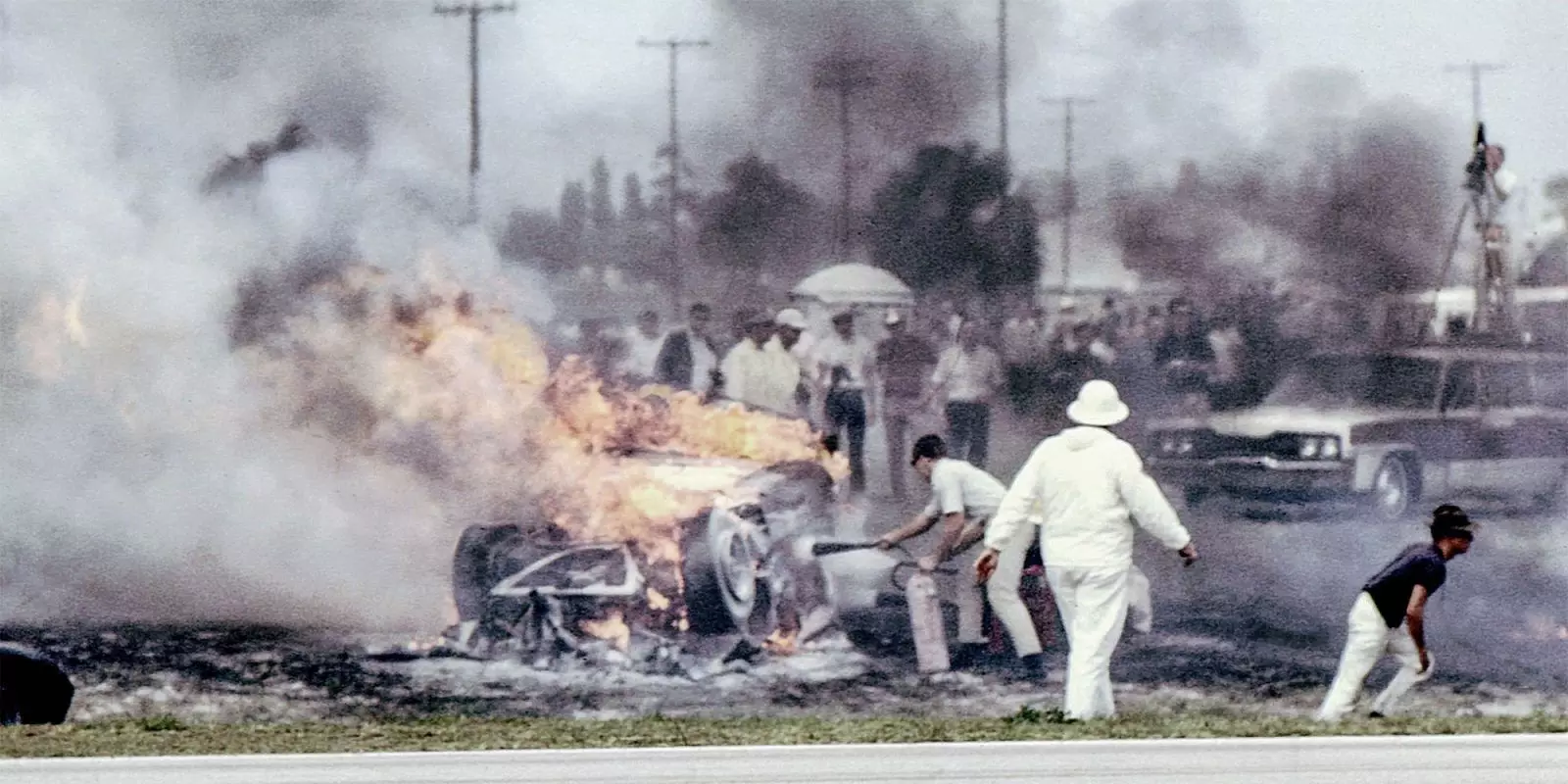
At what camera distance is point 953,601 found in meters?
11.8

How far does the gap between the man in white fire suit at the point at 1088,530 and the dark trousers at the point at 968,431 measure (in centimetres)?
46

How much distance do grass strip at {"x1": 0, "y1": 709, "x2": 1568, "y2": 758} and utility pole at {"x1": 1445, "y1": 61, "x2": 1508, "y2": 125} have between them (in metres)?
2.78

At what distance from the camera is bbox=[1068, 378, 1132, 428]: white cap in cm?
1153

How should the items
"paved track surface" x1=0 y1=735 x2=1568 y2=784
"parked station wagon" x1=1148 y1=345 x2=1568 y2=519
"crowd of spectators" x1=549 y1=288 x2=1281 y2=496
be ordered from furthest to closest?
"parked station wagon" x1=1148 y1=345 x2=1568 y2=519, "crowd of spectators" x1=549 y1=288 x2=1281 y2=496, "paved track surface" x1=0 y1=735 x2=1568 y2=784

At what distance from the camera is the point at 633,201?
11.6 metres

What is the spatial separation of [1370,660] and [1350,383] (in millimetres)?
1278

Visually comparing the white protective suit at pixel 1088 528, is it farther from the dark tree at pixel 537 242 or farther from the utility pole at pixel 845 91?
the dark tree at pixel 537 242

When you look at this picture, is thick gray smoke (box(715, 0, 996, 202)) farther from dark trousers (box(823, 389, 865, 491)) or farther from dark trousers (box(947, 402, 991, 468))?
dark trousers (box(947, 402, 991, 468))

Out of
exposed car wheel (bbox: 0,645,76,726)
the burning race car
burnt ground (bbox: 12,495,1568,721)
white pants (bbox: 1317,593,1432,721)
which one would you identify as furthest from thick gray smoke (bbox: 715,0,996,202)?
exposed car wheel (bbox: 0,645,76,726)

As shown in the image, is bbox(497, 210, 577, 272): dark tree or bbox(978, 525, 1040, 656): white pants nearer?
bbox(497, 210, 577, 272): dark tree

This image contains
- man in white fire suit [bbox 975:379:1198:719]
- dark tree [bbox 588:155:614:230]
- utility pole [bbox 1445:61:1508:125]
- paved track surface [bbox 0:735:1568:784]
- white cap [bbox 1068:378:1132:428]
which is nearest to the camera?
paved track surface [bbox 0:735:1568:784]

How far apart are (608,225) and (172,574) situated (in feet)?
8.32

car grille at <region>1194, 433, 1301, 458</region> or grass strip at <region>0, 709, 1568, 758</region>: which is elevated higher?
car grille at <region>1194, 433, 1301, 458</region>

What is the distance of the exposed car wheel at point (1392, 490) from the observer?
12.0 metres
